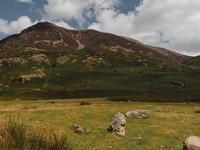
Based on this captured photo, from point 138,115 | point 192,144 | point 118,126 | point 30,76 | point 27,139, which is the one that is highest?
point 30,76

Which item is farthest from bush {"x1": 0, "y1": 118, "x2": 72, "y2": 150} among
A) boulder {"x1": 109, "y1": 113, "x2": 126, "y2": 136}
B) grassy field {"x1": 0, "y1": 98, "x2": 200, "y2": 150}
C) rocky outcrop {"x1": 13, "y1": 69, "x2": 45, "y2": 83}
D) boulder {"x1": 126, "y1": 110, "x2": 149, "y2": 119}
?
rocky outcrop {"x1": 13, "y1": 69, "x2": 45, "y2": 83}

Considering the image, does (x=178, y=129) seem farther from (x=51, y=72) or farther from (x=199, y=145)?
(x=51, y=72)

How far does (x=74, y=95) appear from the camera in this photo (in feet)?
409

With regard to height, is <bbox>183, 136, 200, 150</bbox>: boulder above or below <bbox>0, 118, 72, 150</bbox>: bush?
below

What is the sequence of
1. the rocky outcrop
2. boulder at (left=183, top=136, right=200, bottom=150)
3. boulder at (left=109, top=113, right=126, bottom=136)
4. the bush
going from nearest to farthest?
the bush < boulder at (left=183, top=136, right=200, bottom=150) < boulder at (left=109, top=113, right=126, bottom=136) < the rocky outcrop

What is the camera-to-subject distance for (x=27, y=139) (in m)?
12.6

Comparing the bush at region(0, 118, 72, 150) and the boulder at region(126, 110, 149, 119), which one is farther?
the boulder at region(126, 110, 149, 119)

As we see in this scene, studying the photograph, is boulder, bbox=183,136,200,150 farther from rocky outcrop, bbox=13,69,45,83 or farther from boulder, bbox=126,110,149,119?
rocky outcrop, bbox=13,69,45,83

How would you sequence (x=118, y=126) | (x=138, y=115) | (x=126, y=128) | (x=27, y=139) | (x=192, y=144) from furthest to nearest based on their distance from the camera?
(x=138, y=115)
(x=126, y=128)
(x=118, y=126)
(x=192, y=144)
(x=27, y=139)

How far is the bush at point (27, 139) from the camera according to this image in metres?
12.1

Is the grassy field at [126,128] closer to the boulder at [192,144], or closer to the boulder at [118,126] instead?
the boulder at [118,126]

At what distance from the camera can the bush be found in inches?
475

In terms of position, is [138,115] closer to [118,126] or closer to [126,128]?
[126,128]

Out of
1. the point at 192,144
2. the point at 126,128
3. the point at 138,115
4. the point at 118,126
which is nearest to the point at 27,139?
the point at 192,144
